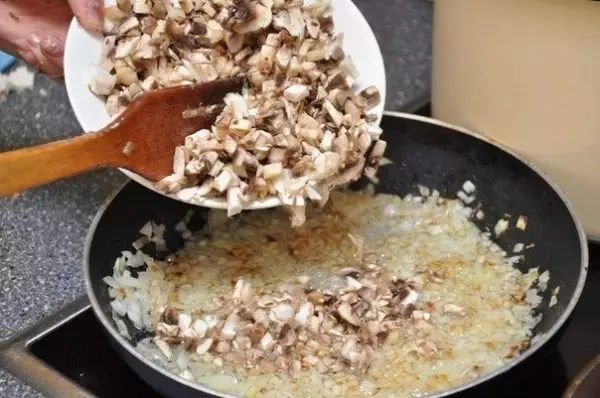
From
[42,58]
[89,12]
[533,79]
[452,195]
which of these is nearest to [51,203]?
[42,58]

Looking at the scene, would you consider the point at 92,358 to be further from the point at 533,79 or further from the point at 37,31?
the point at 533,79

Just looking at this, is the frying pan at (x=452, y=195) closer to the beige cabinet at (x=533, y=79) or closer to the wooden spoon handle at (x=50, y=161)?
the beige cabinet at (x=533, y=79)

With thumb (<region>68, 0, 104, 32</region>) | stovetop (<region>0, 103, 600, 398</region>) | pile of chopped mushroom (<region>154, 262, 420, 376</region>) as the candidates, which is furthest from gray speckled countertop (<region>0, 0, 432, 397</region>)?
thumb (<region>68, 0, 104, 32</region>)

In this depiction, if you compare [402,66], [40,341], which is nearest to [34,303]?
[40,341]

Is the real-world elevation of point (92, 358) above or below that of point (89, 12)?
below

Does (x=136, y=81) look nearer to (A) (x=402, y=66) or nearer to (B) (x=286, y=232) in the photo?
(B) (x=286, y=232)

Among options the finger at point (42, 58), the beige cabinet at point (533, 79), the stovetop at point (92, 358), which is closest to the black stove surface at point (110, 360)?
the stovetop at point (92, 358)
